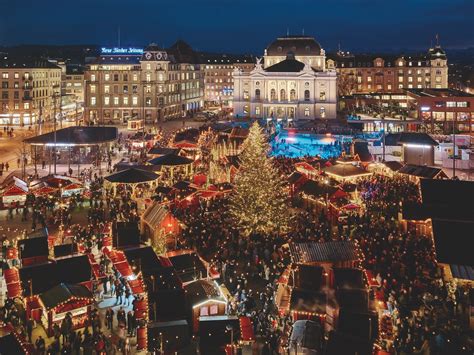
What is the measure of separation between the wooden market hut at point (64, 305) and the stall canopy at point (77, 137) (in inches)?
1318

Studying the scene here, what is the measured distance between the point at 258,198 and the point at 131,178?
12.2 m

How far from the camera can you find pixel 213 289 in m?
17.3

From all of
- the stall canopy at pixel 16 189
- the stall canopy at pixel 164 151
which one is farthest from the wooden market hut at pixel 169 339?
the stall canopy at pixel 164 151

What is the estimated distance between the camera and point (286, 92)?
296 feet

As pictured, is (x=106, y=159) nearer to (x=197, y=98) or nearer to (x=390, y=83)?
(x=197, y=98)

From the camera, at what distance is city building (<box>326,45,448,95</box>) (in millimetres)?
109375

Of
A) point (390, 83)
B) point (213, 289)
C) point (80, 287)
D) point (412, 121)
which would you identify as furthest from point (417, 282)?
point (390, 83)

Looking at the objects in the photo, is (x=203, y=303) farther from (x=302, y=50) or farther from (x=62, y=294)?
(x=302, y=50)

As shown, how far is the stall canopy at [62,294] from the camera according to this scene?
651 inches

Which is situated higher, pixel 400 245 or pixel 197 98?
pixel 197 98

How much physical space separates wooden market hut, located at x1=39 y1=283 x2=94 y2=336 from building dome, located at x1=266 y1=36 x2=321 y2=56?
95170 mm

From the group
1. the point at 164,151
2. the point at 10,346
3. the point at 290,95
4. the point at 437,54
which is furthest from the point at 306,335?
the point at 437,54

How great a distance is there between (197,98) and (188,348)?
9428cm

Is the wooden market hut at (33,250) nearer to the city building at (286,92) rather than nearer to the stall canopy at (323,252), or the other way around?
the stall canopy at (323,252)
